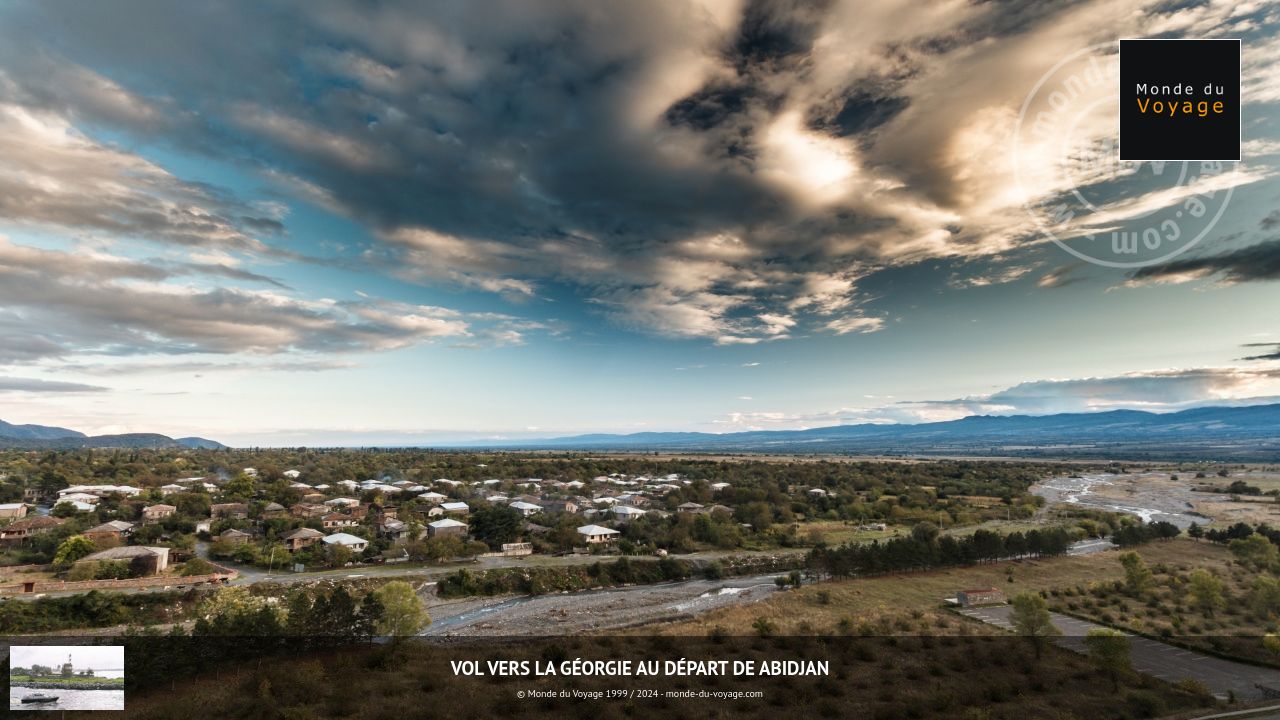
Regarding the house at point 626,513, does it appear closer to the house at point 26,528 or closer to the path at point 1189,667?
the path at point 1189,667

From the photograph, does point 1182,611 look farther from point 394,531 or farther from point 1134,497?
point 1134,497

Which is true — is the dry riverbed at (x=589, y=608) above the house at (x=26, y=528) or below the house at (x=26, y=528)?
below

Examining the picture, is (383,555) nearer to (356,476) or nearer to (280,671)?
(280,671)

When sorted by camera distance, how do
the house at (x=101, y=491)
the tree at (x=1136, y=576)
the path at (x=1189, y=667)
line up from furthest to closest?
the house at (x=101, y=491) < the tree at (x=1136, y=576) < the path at (x=1189, y=667)

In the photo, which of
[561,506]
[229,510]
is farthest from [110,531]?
[561,506]

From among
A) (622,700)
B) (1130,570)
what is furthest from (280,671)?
(1130,570)

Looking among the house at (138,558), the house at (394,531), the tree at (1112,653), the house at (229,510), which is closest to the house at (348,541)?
the house at (394,531)
